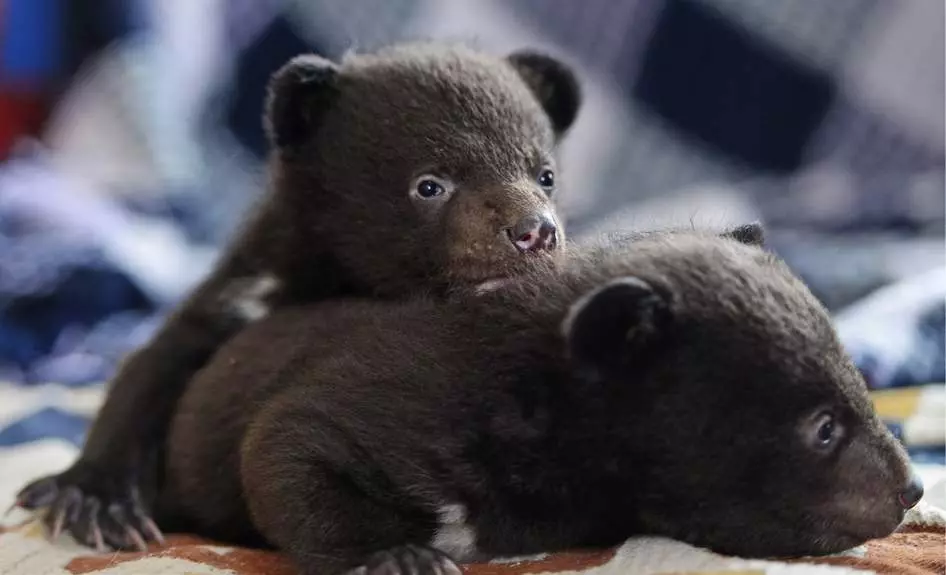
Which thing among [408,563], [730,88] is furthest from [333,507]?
[730,88]

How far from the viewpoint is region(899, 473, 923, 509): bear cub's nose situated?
169cm

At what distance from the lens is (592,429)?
1.69m

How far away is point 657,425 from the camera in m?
1.65

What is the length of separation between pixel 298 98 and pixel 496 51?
1642 mm

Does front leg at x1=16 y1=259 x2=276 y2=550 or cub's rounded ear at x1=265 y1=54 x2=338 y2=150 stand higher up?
cub's rounded ear at x1=265 y1=54 x2=338 y2=150

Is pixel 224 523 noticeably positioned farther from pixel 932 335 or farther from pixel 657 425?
pixel 932 335

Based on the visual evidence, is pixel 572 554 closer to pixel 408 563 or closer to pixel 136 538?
pixel 408 563

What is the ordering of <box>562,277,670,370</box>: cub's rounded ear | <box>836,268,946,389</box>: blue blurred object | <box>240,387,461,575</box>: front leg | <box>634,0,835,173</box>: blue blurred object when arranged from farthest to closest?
<box>634,0,835,173</box>: blue blurred object < <box>836,268,946,389</box>: blue blurred object < <box>240,387,461,575</box>: front leg < <box>562,277,670,370</box>: cub's rounded ear

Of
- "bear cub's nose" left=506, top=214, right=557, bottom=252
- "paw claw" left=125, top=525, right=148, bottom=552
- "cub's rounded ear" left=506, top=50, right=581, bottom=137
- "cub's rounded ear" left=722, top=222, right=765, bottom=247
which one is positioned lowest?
"paw claw" left=125, top=525, right=148, bottom=552

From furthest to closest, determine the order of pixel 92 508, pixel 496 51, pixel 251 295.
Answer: pixel 496 51
pixel 251 295
pixel 92 508

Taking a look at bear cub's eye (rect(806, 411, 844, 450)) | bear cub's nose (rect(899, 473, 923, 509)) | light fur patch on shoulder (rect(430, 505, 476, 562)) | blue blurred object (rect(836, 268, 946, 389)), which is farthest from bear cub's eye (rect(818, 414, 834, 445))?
blue blurred object (rect(836, 268, 946, 389))

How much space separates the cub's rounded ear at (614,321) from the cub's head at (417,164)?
15.2 inches

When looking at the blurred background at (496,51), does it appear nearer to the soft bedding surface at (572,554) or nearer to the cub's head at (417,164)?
the soft bedding surface at (572,554)

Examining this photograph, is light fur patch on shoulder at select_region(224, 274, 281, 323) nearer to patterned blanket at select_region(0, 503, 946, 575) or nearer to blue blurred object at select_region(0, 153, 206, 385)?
patterned blanket at select_region(0, 503, 946, 575)
